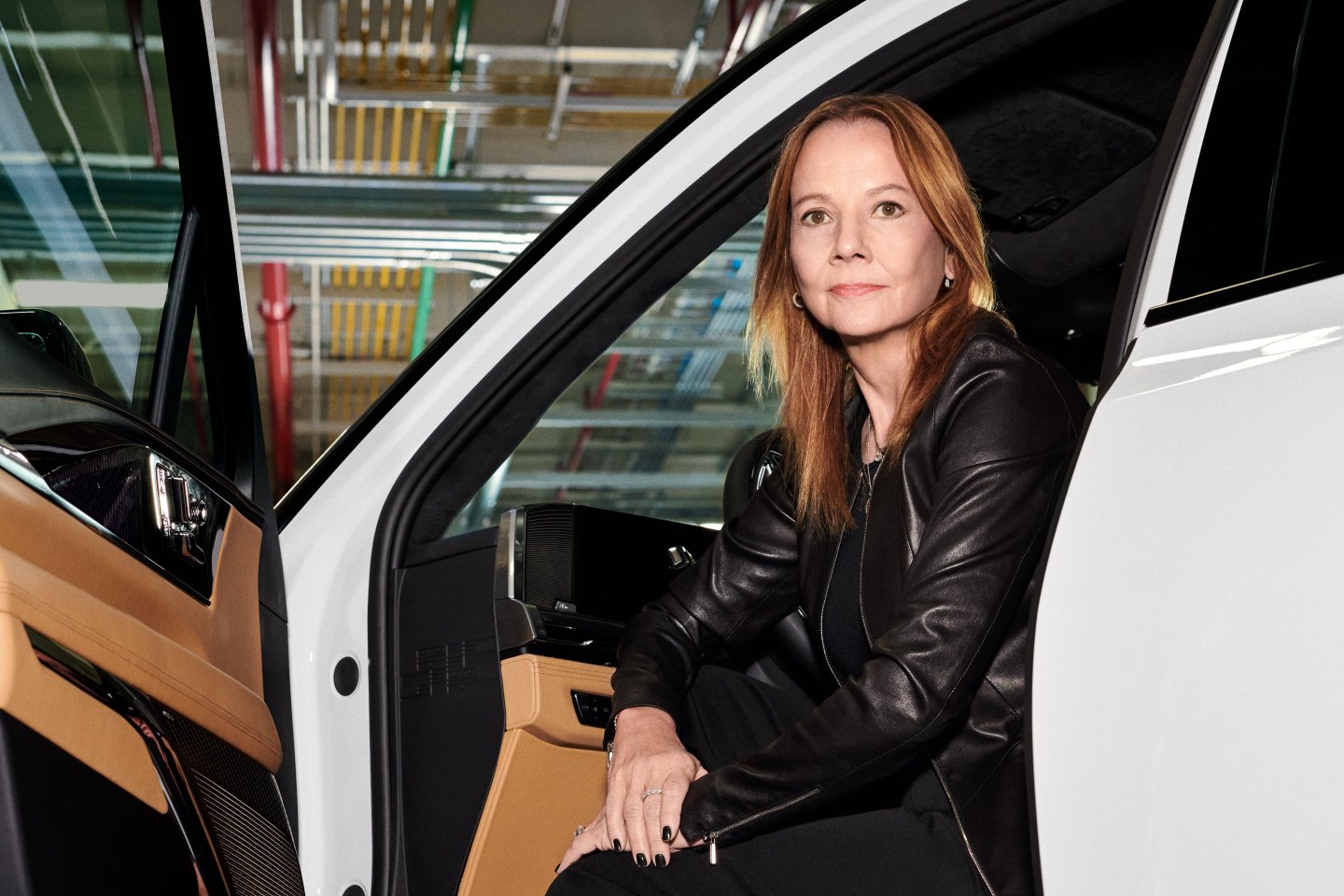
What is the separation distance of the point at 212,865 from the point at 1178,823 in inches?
34.4

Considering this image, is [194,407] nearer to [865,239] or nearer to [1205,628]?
[865,239]

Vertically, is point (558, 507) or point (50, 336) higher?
point (50, 336)

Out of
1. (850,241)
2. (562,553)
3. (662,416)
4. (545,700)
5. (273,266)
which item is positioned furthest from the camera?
(662,416)

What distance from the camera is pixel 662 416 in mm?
8922

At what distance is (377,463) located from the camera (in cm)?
179

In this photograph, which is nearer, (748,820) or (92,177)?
(748,820)

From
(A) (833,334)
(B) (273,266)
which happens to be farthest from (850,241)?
(B) (273,266)

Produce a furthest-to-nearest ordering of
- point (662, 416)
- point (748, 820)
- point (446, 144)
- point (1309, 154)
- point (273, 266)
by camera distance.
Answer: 1. point (662, 416)
2. point (273, 266)
3. point (446, 144)
4. point (748, 820)
5. point (1309, 154)

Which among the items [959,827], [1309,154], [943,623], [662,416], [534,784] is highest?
[1309,154]

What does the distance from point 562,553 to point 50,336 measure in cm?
79

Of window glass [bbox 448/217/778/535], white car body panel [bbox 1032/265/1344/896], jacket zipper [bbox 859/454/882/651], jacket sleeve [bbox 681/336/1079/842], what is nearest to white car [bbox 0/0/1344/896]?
white car body panel [bbox 1032/265/1344/896]

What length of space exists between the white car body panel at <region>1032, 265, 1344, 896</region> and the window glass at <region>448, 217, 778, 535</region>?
493cm

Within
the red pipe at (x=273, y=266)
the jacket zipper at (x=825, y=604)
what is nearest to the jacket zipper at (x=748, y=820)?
the jacket zipper at (x=825, y=604)

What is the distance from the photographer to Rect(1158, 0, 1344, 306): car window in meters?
1.17
